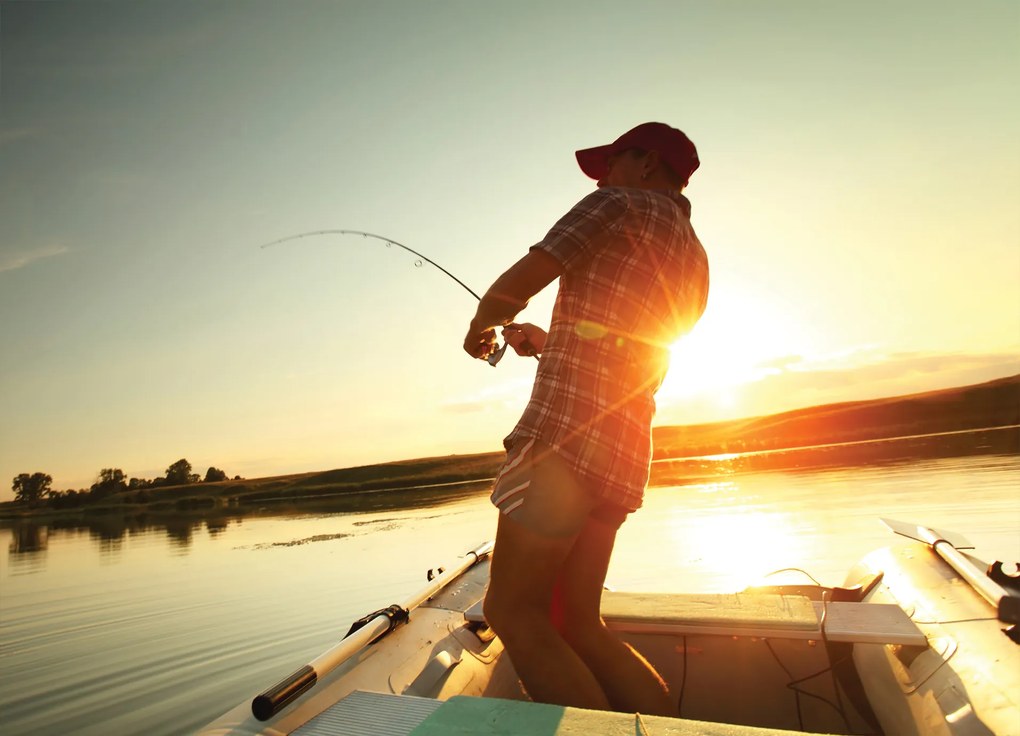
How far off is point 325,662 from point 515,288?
5.18 ft

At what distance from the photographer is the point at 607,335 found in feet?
5.74

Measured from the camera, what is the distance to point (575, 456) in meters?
1.68

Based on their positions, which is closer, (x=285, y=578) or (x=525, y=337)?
(x=525, y=337)

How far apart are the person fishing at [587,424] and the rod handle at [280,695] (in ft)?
2.47

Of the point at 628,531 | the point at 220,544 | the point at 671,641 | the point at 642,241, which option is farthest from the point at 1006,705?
the point at 220,544

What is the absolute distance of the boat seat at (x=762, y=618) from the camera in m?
2.28

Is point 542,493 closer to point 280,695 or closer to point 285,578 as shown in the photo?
point 280,695

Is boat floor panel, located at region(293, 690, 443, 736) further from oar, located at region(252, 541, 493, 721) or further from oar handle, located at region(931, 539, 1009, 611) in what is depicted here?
oar handle, located at region(931, 539, 1009, 611)

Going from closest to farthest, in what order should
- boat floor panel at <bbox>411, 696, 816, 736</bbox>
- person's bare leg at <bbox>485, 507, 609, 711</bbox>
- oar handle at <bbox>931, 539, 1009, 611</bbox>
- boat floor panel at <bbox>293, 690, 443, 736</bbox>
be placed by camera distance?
boat floor panel at <bbox>411, 696, 816, 736</bbox> < boat floor panel at <bbox>293, 690, 443, 736</bbox> < person's bare leg at <bbox>485, 507, 609, 711</bbox> < oar handle at <bbox>931, 539, 1009, 611</bbox>

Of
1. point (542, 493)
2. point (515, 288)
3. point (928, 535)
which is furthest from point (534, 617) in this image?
point (928, 535)

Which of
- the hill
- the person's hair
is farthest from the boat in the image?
the hill

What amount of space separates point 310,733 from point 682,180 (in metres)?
2.06

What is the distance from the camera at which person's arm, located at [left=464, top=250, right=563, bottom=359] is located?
5.62 feet

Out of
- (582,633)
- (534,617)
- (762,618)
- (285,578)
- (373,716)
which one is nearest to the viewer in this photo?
(373,716)
